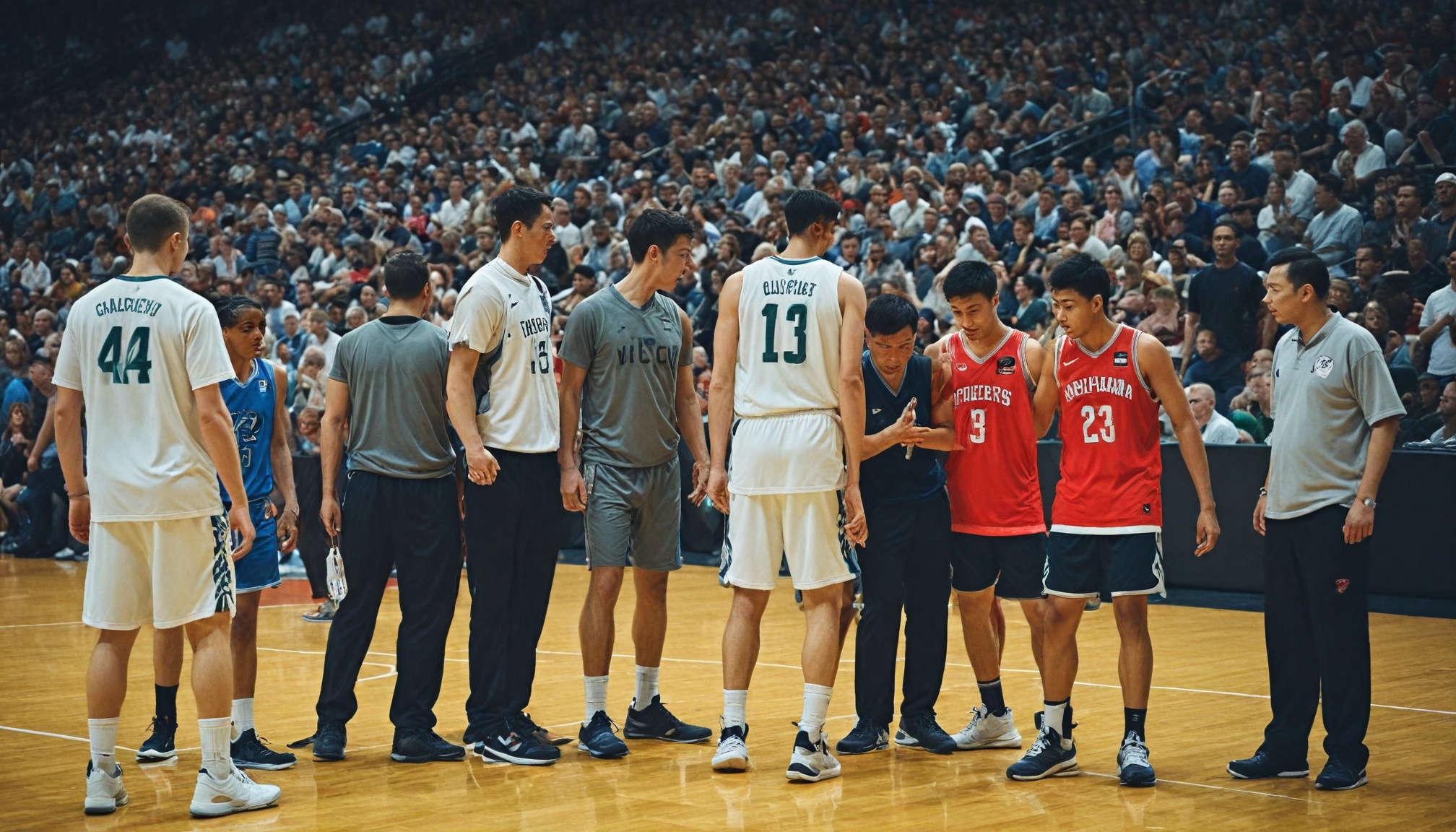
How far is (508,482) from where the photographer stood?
6254mm

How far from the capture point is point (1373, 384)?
5.68 metres

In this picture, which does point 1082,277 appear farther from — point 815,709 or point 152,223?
point 152,223

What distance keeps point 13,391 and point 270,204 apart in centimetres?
792

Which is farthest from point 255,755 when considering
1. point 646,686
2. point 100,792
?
point 646,686

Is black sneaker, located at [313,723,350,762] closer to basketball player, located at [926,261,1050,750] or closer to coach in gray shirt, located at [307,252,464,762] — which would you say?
coach in gray shirt, located at [307,252,464,762]

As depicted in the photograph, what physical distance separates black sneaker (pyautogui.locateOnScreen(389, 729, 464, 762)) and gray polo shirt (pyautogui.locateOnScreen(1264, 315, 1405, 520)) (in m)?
3.57

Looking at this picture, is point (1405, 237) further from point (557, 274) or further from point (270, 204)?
point (270, 204)

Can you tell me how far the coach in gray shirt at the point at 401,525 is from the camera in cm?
627

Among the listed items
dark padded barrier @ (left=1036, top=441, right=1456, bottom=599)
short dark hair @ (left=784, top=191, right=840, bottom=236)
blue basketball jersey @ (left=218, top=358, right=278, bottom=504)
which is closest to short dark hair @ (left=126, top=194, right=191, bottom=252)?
blue basketball jersey @ (left=218, top=358, right=278, bottom=504)

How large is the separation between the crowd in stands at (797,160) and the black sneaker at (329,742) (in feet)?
11.0

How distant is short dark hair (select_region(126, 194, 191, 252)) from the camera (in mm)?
5352

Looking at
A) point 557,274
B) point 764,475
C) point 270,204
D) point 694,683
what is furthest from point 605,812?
point 270,204

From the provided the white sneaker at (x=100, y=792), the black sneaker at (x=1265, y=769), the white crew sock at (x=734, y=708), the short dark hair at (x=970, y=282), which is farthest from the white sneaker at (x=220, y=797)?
the black sneaker at (x=1265, y=769)

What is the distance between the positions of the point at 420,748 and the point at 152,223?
95.1 inches
